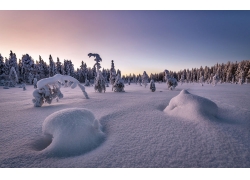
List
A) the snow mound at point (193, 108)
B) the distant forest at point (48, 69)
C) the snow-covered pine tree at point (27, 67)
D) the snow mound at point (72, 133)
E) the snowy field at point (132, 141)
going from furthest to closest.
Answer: the snow-covered pine tree at point (27, 67) < the distant forest at point (48, 69) < the snow mound at point (193, 108) < the snow mound at point (72, 133) < the snowy field at point (132, 141)

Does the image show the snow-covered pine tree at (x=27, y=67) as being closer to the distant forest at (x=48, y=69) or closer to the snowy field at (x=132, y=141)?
the distant forest at (x=48, y=69)

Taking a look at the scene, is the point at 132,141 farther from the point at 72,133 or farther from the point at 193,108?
the point at 193,108

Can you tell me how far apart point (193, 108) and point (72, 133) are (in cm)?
428

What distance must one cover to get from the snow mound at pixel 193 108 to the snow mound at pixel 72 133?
316 centimetres

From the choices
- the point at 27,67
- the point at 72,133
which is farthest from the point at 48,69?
the point at 72,133

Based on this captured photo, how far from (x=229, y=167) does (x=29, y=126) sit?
6051mm

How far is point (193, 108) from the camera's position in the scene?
4.43 meters

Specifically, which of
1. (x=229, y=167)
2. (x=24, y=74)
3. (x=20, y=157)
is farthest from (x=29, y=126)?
(x=24, y=74)

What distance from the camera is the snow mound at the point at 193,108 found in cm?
423

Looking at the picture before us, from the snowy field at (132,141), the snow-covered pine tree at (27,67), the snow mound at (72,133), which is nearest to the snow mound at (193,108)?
the snowy field at (132,141)

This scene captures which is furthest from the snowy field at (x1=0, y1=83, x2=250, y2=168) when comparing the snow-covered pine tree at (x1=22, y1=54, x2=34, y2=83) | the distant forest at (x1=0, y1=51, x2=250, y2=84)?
the snow-covered pine tree at (x1=22, y1=54, x2=34, y2=83)

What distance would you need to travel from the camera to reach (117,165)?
252cm

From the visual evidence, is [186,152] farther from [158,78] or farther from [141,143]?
[158,78]

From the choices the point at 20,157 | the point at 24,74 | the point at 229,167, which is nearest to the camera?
the point at 229,167
